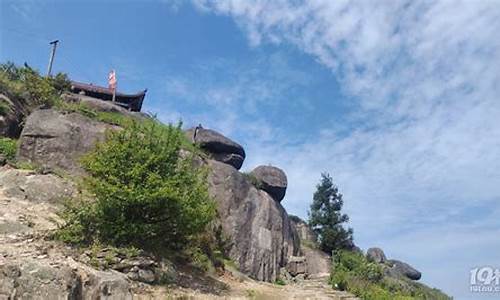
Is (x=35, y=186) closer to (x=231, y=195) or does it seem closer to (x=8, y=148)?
(x=8, y=148)

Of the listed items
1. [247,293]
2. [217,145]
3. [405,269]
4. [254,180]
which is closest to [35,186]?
[247,293]

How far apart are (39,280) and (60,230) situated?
3.30 metres

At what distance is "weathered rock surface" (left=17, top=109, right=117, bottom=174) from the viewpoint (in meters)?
17.8

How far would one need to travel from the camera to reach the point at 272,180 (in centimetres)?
2344

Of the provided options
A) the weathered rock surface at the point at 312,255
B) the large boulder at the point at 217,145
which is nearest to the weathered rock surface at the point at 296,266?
the weathered rock surface at the point at 312,255

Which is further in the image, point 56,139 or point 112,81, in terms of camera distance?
point 112,81

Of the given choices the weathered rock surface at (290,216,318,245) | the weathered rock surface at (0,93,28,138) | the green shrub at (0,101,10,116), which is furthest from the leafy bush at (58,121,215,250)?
the weathered rock surface at (290,216,318,245)

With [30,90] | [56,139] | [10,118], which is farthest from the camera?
[30,90]

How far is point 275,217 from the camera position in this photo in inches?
848

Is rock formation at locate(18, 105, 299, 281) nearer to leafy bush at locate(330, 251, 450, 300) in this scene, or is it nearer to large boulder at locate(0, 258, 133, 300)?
leafy bush at locate(330, 251, 450, 300)

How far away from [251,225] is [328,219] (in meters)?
6.74

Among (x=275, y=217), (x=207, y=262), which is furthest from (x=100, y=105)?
(x=207, y=262)

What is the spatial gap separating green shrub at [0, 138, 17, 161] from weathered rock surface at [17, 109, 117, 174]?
24 centimetres

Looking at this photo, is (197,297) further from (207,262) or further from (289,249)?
(289,249)
